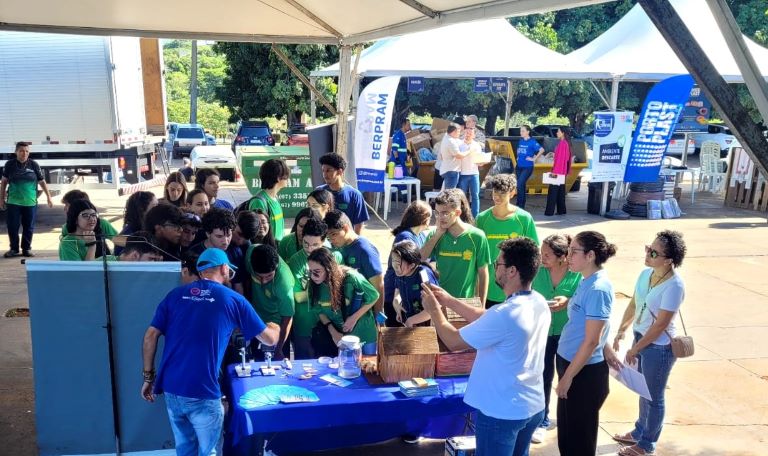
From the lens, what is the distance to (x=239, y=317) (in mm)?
3627

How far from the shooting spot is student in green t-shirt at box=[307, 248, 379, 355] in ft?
14.6

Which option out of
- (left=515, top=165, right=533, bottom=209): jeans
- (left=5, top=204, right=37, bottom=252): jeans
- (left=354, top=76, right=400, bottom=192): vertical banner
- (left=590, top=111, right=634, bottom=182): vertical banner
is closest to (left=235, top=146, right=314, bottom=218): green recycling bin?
(left=354, top=76, right=400, bottom=192): vertical banner

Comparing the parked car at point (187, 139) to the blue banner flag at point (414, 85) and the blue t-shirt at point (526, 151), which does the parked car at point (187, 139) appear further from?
the blue t-shirt at point (526, 151)

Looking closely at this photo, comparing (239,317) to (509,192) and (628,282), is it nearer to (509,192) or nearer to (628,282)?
(509,192)

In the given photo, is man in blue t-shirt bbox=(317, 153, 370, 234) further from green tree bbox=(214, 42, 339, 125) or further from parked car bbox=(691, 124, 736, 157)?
parked car bbox=(691, 124, 736, 157)

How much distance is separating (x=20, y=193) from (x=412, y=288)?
7311 mm

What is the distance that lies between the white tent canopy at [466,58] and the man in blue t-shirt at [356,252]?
26.0 feet

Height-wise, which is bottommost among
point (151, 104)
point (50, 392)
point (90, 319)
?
point (50, 392)

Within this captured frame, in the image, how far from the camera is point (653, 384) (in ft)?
14.7

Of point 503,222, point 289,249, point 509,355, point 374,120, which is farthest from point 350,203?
point 374,120

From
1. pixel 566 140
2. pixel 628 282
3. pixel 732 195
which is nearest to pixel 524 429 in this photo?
pixel 628 282

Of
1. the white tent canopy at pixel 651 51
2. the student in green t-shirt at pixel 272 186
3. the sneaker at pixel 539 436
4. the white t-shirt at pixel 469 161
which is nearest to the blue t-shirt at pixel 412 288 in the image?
the sneaker at pixel 539 436

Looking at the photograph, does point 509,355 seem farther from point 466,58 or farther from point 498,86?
point 498,86

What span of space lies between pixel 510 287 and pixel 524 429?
2.49 ft
